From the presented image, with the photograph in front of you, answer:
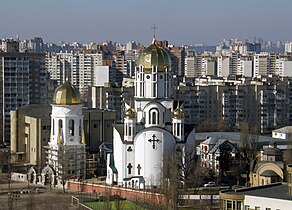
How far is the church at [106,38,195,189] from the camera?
26.5 m

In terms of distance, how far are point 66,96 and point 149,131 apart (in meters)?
3.82

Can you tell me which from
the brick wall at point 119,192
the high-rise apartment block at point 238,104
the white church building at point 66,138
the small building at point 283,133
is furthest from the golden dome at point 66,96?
the high-rise apartment block at point 238,104

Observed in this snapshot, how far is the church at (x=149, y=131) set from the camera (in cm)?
2652

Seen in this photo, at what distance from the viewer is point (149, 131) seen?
26438 millimetres

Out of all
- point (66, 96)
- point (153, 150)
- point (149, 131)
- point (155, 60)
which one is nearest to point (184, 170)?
point (153, 150)

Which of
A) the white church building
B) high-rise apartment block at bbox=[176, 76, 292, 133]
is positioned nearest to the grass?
the white church building

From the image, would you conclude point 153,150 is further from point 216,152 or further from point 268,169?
point 216,152

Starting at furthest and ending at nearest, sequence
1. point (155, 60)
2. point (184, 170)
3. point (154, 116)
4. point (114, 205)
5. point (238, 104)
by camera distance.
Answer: point (238, 104) → point (155, 60) → point (154, 116) → point (184, 170) → point (114, 205)

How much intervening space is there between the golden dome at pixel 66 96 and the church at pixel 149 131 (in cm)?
241

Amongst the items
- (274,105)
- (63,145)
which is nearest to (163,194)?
(63,145)

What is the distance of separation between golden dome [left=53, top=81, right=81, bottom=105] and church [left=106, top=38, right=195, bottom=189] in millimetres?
2413

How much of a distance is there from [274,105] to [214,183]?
2053cm

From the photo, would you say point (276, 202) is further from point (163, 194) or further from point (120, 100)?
point (120, 100)

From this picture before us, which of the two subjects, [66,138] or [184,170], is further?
[66,138]
